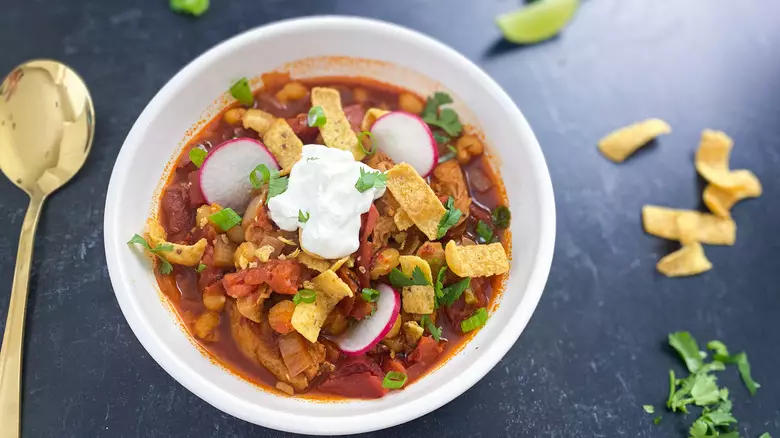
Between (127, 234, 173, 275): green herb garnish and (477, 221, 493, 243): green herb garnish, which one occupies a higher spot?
(127, 234, 173, 275): green herb garnish

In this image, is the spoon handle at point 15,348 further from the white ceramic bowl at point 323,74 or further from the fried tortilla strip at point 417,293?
the fried tortilla strip at point 417,293

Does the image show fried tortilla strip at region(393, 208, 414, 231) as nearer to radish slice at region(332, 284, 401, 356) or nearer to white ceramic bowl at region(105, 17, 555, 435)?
radish slice at region(332, 284, 401, 356)

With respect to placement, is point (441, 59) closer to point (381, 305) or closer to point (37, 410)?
point (381, 305)

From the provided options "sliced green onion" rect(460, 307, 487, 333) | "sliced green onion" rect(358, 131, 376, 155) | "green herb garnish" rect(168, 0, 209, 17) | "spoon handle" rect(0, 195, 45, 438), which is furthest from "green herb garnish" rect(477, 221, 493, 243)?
"spoon handle" rect(0, 195, 45, 438)

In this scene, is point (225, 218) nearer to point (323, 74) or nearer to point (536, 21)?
point (323, 74)

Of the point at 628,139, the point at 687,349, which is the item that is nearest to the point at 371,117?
the point at 628,139

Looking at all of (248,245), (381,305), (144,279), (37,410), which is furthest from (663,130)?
(37,410)
